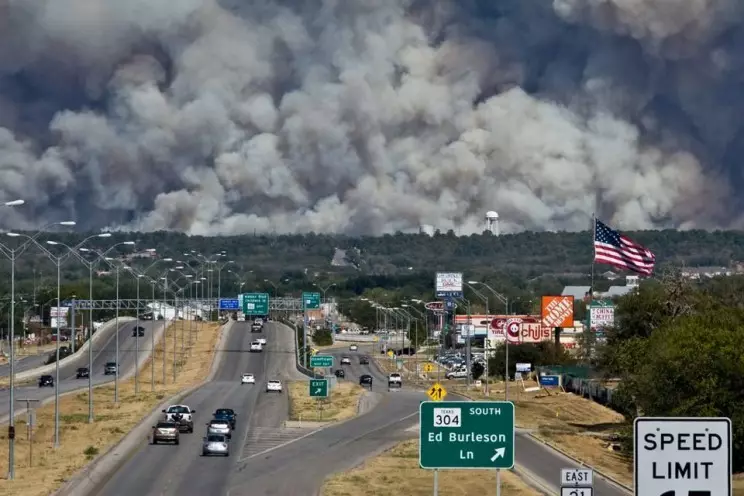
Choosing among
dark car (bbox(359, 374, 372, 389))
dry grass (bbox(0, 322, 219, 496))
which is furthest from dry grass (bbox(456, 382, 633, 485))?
dry grass (bbox(0, 322, 219, 496))

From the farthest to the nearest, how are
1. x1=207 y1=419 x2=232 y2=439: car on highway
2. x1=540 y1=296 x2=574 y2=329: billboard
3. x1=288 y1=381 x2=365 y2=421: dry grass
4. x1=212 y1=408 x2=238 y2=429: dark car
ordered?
x1=540 y1=296 x2=574 y2=329: billboard, x1=288 y1=381 x2=365 y2=421: dry grass, x1=212 y1=408 x2=238 y2=429: dark car, x1=207 y1=419 x2=232 y2=439: car on highway

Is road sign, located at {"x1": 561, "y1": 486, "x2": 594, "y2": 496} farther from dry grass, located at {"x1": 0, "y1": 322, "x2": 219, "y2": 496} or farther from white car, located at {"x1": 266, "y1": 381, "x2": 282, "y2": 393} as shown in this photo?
white car, located at {"x1": 266, "y1": 381, "x2": 282, "y2": 393}

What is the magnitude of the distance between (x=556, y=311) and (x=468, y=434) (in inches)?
4599

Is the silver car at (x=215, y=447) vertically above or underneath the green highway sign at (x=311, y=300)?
underneath

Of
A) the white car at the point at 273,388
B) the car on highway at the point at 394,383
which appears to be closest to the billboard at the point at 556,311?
the car on highway at the point at 394,383

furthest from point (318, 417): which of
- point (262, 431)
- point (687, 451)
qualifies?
point (687, 451)

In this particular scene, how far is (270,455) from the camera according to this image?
76.0m

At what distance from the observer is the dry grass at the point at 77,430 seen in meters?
62.0

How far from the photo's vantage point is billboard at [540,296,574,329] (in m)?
153

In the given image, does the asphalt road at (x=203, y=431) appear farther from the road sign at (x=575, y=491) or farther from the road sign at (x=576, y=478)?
the road sign at (x=575, y=491)

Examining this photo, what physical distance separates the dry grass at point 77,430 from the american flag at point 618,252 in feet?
130

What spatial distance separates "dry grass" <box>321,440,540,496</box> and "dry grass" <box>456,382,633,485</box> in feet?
22.9

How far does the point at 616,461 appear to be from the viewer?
7650 centimetres

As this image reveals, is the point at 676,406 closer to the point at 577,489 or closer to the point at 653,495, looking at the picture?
the point at 577,489
